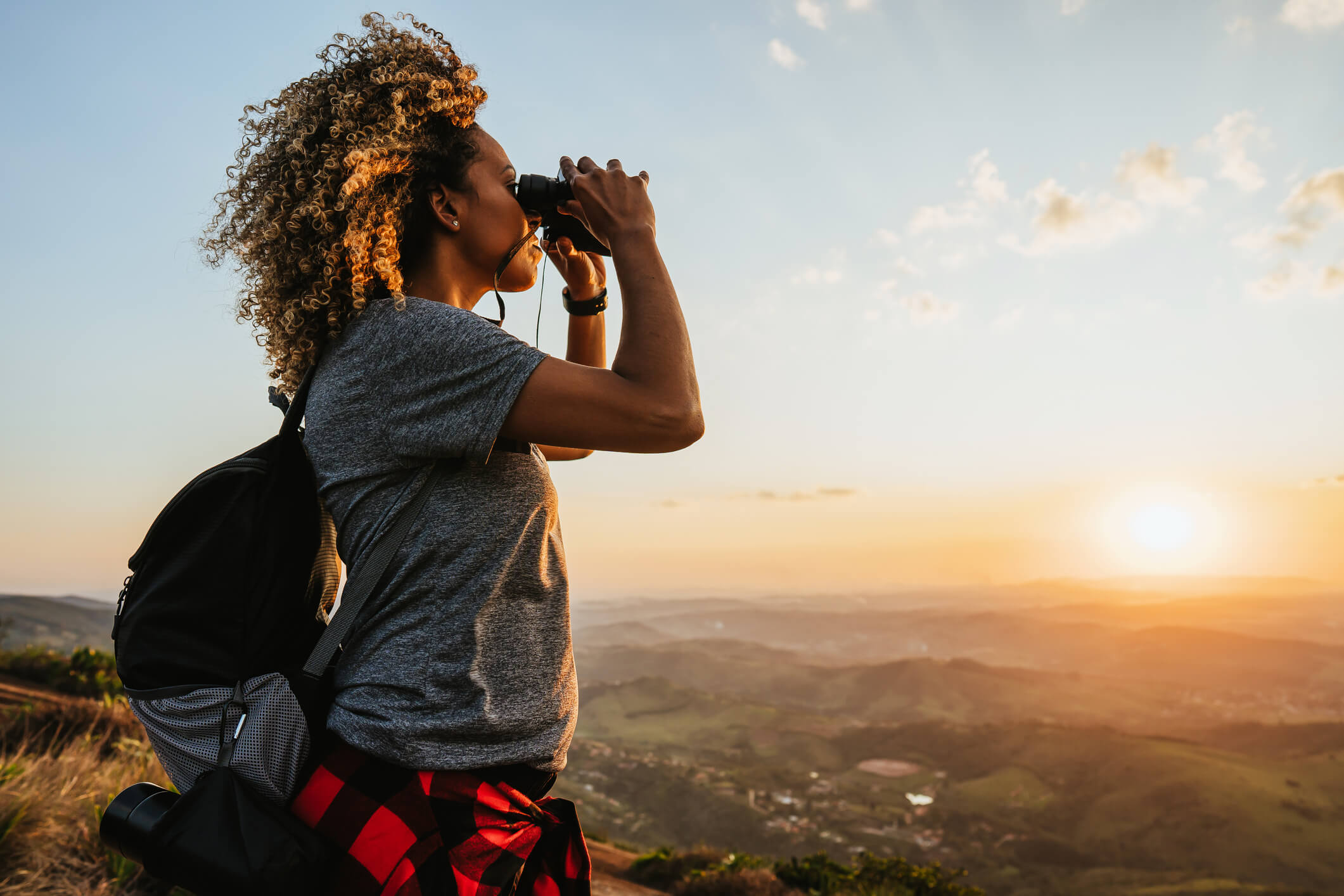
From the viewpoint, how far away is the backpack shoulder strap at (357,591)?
4.45ft

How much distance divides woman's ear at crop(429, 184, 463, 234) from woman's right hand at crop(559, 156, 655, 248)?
12.0 inches

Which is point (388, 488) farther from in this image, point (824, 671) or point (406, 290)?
point (824, 671)

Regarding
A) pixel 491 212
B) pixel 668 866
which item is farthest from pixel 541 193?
pixel 668 866

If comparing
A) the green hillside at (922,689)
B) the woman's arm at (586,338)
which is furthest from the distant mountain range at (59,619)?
the green hillside at (922,689)

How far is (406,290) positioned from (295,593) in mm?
739

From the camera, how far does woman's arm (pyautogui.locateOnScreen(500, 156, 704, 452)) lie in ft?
4.41

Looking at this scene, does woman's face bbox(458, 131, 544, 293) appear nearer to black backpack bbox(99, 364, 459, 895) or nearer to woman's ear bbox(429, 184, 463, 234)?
woman's ear bbox(429, 184, 463, 234)

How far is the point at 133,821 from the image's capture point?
1.27 metres

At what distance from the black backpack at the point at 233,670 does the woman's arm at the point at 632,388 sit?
27 centimetres

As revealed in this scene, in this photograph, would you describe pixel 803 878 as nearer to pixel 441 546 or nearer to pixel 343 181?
pixel 441 546

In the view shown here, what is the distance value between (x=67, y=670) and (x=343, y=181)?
13.4m

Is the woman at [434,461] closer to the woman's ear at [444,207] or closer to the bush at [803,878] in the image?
the woman's ear at [444,207]

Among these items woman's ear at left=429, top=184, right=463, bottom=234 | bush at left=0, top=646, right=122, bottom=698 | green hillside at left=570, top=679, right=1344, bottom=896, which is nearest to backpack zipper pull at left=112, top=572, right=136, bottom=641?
woman's ear at left=429, top=184, right=463, bottom=234

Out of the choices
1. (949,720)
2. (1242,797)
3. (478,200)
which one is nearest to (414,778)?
(478,200)
